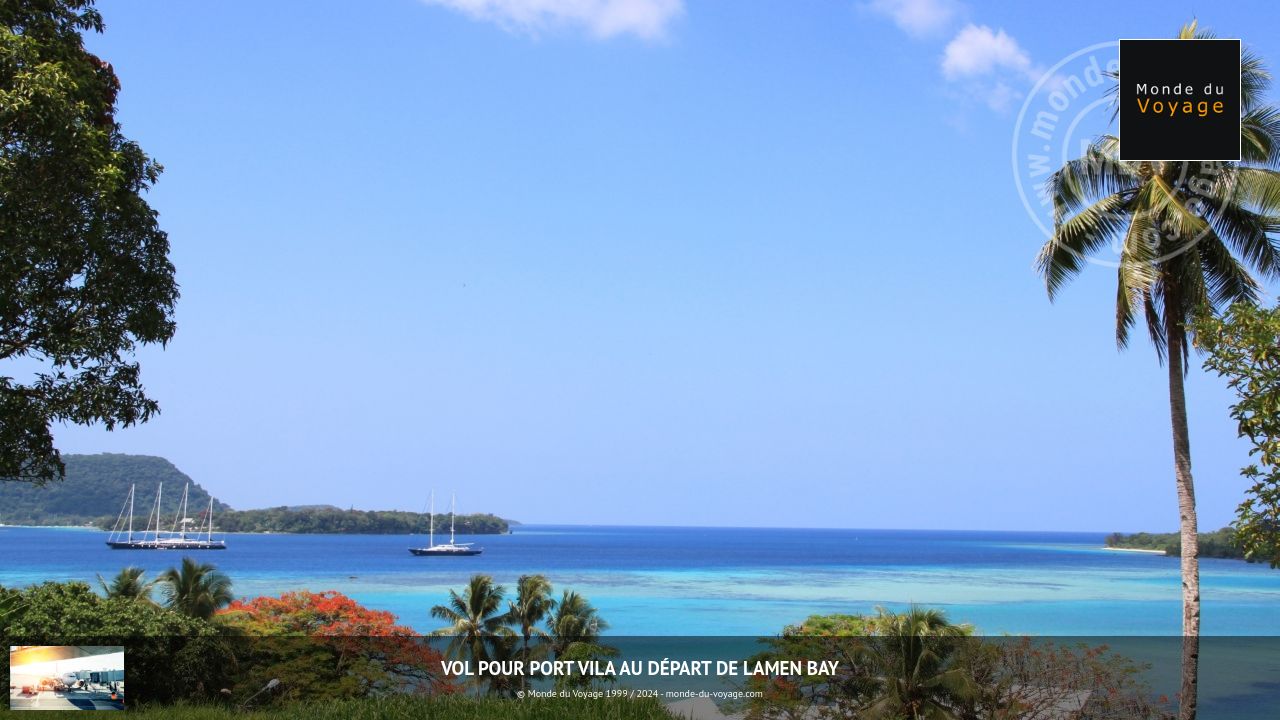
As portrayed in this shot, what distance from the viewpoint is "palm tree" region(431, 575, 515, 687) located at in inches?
1332

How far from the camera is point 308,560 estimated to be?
427 ft

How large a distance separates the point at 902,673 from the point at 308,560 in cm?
12232

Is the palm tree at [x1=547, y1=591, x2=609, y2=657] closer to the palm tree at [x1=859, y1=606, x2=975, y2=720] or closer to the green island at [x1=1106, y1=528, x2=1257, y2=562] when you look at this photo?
the palm tree at [x1=859, y1=606, x2=975, y2=720]

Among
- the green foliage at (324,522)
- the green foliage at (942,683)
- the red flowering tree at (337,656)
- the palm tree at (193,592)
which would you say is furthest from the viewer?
the green foliage at (324,522)

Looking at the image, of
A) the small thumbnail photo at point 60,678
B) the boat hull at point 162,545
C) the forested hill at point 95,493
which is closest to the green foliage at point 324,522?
the forested hill at point 95,493

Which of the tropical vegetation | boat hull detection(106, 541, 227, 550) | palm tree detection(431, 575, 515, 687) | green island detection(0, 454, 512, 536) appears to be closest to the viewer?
the tropical vegetation

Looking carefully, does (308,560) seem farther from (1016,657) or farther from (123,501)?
→ (1016,657)

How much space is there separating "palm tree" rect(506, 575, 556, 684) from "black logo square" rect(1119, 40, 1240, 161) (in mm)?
25038

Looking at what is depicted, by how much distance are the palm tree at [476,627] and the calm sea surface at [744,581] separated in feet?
137

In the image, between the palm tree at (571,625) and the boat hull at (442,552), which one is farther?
the boat hull at (442,552)

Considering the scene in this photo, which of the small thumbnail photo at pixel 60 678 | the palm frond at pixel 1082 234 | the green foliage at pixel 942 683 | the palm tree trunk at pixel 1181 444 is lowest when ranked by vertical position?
the green foliage at pixel 942 683

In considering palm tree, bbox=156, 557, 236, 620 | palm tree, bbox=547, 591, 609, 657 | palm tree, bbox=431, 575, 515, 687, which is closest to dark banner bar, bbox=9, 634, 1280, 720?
palm tree, bbox=547, 591, 609, 657

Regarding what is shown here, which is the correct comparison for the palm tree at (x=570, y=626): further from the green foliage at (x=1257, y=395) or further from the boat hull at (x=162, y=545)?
the boat hull at (x=162, y=545)

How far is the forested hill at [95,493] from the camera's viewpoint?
527 feet
